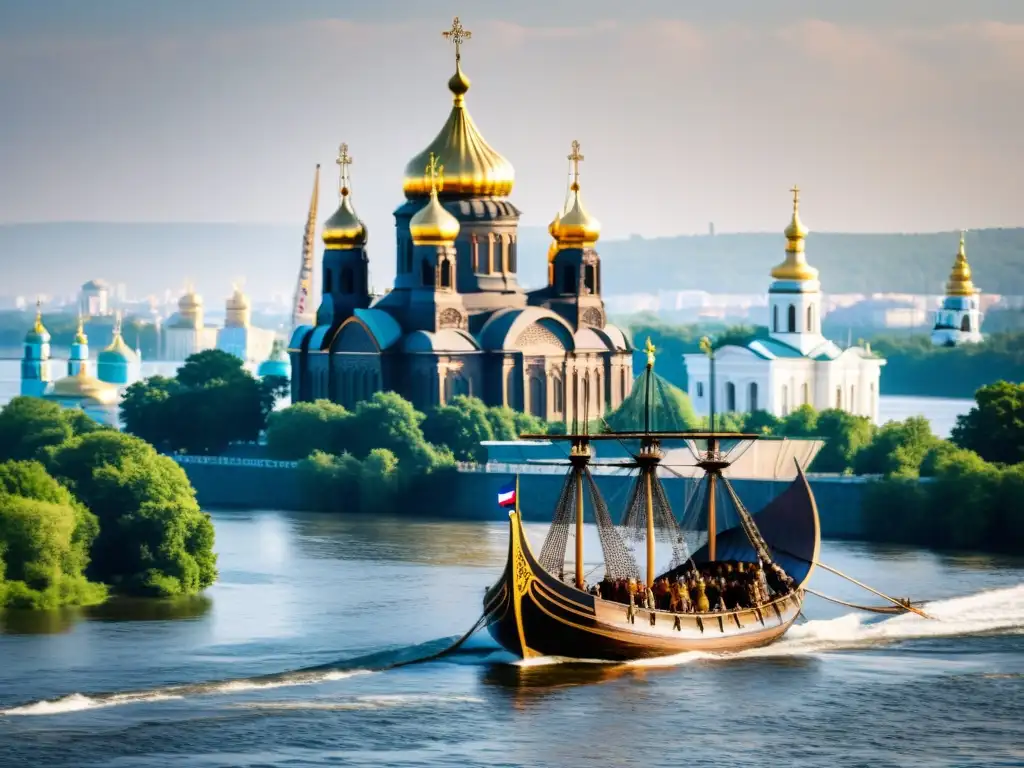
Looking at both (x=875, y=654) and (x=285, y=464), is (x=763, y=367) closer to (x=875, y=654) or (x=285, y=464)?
(x=285, y=464)

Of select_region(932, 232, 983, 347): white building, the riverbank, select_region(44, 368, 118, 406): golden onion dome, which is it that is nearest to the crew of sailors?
the riverbank

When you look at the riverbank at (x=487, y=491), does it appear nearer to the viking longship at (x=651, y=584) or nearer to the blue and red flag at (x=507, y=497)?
the viking longship at (x=651, y=584)

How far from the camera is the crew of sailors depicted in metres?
35.4

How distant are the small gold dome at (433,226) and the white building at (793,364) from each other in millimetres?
7905

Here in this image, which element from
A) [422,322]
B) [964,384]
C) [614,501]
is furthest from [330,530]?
[964,384]

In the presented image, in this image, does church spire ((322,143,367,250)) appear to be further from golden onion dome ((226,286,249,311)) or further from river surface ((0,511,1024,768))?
golden onion dome ((226,286,249,311))

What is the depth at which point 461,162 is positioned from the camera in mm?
62062

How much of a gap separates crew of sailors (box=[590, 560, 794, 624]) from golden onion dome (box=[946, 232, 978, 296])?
42.5 m

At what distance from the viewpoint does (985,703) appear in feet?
109

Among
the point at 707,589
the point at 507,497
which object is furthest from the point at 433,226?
the point at 507,497

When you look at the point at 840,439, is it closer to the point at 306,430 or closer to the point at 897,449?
the point at 897,449

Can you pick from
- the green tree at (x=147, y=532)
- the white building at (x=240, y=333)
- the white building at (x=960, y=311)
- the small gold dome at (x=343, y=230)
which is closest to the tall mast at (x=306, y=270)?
the white building at (x=240, y=333)

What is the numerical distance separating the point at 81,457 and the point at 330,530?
7213 mm

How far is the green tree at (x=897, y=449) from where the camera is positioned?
51.8m
